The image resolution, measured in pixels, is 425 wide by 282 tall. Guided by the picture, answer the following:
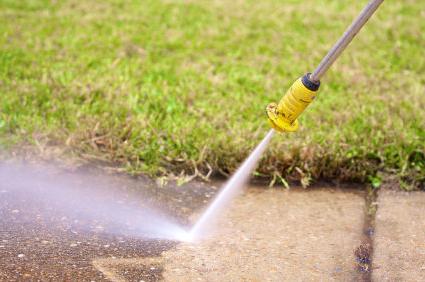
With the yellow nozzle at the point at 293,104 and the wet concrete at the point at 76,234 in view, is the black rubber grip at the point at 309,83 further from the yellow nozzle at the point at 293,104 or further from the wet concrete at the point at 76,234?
the wet concrete at the point at 76,234

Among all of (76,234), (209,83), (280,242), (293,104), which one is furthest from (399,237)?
(209,83)

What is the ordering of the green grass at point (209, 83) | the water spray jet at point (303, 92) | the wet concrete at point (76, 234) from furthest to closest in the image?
the green grass at point (209, 83) < the water spray jet at point (303, 92) < the wet concrete at point (76, 234)

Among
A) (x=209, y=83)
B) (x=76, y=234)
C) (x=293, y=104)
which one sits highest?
(x=293, y=104)

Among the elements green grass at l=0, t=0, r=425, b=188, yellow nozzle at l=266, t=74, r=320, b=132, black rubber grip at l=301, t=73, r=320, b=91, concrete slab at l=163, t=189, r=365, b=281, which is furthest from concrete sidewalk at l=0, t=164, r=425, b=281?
black rubber grip at l=301, t=73, r=320, b=91

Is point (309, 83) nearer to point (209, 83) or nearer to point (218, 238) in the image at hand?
point (218, 238)

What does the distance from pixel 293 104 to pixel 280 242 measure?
431 mm

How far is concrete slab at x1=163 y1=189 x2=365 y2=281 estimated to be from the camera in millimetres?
1916

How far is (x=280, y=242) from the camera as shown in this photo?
6.90 ft

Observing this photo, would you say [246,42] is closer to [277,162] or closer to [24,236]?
[277,162]

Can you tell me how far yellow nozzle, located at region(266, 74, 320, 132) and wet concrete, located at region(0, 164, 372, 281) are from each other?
0.37 m

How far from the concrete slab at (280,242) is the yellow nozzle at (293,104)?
1.17 feet

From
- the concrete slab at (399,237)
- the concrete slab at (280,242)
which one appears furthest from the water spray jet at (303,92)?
the concrete slab at (399,237)

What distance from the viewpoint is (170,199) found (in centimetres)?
240

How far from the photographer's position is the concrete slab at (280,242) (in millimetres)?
1916
